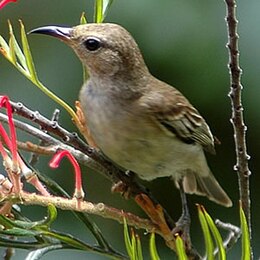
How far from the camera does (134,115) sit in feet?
5.36

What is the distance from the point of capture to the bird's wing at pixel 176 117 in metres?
1.67

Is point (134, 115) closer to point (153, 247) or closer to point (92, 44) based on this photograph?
point (92, 44)

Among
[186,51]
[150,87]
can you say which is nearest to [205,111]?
[186,51]

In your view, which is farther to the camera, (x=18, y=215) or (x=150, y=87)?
(x=150, y=87)

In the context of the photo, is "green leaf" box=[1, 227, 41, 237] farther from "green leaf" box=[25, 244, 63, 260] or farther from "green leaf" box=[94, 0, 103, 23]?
"green leaf" box=[94, 0, 103, 23]

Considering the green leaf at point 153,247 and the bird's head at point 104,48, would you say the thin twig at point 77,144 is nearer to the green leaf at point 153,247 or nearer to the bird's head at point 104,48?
the green leaf at point 153,247

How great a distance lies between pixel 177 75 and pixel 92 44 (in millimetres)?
784

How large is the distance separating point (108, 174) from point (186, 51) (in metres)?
1.21

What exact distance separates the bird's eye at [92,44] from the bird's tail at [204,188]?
0.38m

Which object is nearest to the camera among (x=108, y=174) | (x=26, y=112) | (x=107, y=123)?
(x=26, y=112)

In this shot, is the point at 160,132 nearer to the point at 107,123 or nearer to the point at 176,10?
the point at 107,123

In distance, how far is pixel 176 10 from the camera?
7.87 feet

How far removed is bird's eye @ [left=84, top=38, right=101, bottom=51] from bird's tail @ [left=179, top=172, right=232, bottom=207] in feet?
1.26

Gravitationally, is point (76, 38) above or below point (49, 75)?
above
